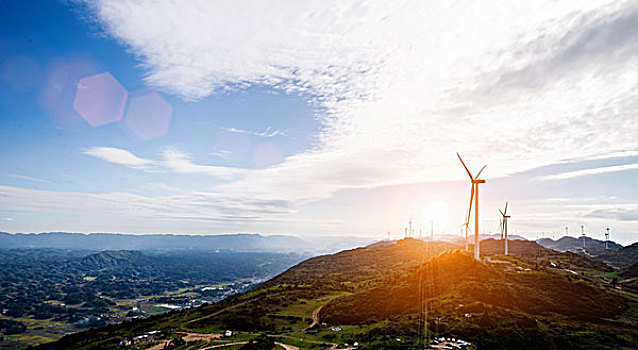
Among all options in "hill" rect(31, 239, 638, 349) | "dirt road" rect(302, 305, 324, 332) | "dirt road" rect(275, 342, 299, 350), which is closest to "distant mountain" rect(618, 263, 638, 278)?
"hill" rect(31, 239, 638, 349)

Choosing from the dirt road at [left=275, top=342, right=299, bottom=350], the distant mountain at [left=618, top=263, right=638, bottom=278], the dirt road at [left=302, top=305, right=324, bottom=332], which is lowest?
the dirt road at [left=302, top=305, right=324, bottom=332]

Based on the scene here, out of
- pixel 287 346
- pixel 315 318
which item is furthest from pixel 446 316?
pixel 315 318

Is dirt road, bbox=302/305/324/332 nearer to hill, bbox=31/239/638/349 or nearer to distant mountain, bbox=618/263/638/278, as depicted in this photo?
hill, bbox=31/239/638/349

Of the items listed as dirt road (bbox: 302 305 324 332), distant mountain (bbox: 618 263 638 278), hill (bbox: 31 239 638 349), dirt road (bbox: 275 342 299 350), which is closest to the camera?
hill (bbox: 31 239 638 349)

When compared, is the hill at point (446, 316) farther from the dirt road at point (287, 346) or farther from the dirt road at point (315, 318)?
the dirt road at point (287, 346)

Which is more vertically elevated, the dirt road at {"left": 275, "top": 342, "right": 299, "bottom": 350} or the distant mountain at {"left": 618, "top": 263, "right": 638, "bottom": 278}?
the distant mountain at {"left": 618, "top": 263, "right": 638, "bottom": 278}

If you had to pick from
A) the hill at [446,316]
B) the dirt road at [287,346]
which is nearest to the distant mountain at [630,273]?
the hill at [446,316]

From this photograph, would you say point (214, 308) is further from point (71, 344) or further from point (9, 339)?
point (9, 339)

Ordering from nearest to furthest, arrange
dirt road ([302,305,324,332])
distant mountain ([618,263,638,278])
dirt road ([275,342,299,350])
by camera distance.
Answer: dirt road ([275,342,299,350])
dirt road ([302,305,324,332])
distant mountain ([618,263,638,278])

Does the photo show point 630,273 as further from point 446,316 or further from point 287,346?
point 287,346
